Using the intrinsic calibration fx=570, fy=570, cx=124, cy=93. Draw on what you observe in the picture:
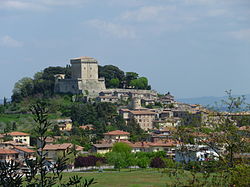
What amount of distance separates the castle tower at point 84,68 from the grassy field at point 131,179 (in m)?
40.9

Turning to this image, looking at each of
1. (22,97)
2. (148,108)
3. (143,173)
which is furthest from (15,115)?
(143,173)

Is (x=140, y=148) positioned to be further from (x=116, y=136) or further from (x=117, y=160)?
(x=117, y=160)

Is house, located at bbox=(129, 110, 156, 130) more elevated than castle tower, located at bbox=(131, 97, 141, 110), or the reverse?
castle tower, located at bbox=(131, 97, 141, 110)

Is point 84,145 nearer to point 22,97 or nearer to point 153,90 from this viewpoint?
point 22,97

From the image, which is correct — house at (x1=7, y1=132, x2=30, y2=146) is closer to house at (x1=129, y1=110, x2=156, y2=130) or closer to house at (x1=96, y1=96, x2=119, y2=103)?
house at (x1=129, y1=110, x2=156, y2=130)

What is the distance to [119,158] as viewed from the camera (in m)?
61.8

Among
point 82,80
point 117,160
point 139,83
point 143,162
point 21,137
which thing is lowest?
point 143,162

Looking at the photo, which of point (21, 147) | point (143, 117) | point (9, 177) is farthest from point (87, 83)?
point (9, 177)

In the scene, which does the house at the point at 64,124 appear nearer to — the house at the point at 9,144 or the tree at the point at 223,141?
the house at the point at 9,144

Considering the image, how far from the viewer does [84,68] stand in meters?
98.9

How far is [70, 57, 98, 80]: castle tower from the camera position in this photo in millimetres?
98375

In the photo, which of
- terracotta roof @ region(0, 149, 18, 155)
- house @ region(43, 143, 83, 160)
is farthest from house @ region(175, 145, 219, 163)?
terracotta roof @ region(0, 149, 18, 155)

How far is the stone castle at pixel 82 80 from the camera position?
95.4 m

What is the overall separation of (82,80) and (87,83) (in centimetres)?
105
